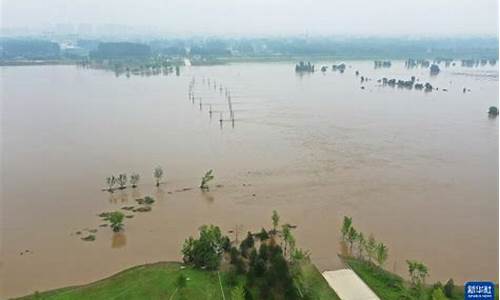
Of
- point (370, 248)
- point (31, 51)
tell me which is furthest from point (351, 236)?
point (31, 51)

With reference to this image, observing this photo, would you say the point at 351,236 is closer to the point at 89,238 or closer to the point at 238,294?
the point at 238,294

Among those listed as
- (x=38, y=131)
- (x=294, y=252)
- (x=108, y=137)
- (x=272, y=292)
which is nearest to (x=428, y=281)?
(x=294, y=252)

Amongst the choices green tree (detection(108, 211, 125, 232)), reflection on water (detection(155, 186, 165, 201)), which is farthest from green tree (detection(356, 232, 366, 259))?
reflection on water (detection(155, 186, 165, 201))

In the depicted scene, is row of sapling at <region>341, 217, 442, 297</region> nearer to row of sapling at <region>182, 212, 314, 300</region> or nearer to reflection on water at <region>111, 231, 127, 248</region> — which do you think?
row of sapling at <region>182, 212, 314, 300</region>

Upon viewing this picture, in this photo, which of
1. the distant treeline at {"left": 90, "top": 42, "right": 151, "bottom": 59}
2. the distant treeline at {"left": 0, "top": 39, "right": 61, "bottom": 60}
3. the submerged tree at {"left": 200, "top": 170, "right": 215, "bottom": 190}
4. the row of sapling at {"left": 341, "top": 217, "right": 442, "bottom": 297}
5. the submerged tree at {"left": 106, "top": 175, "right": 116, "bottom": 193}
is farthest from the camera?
the distant treeline at {"left": 0, "top": 39, "right": 61, "bottom": 60}

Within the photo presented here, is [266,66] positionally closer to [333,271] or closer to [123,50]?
[123,50]

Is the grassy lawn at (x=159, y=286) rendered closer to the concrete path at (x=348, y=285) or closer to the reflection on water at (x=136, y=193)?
the concrete path at (x=348, y=285)
